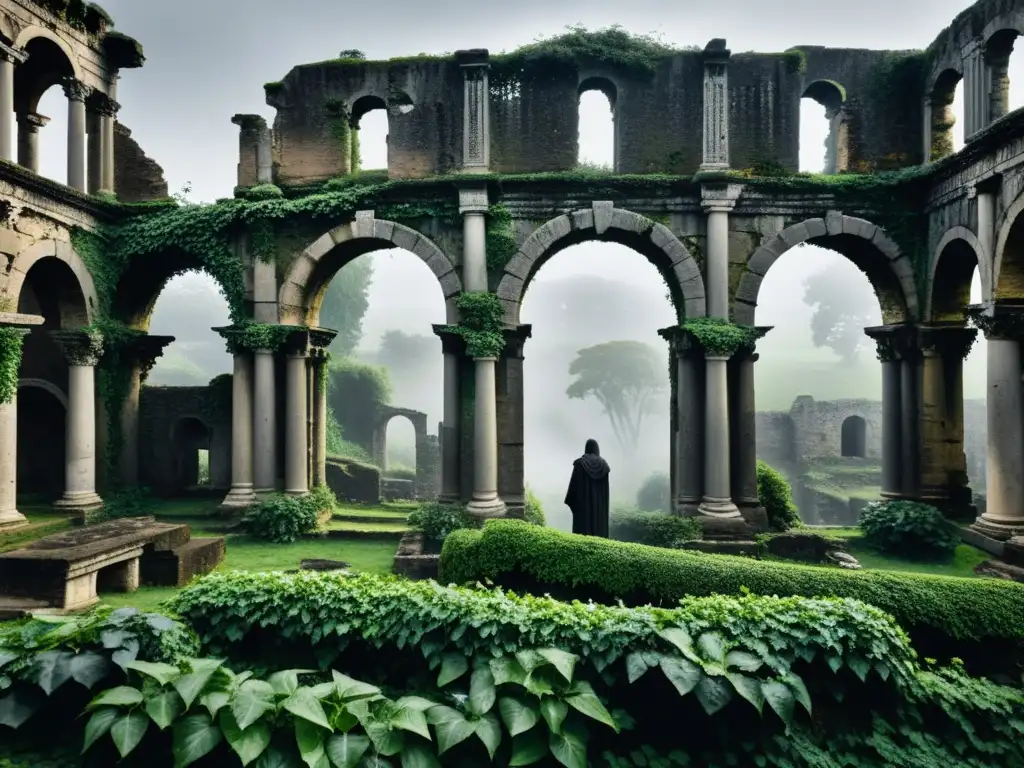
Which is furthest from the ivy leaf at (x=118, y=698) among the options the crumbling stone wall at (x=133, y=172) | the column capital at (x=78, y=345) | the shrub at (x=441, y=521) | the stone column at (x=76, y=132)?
the crumbling stone wall at (x=133, y=172)

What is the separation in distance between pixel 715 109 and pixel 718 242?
2.96 m

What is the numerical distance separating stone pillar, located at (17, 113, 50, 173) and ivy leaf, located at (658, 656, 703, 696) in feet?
62.9

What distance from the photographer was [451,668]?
5016 millimetres

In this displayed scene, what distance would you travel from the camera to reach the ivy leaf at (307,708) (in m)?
3.93

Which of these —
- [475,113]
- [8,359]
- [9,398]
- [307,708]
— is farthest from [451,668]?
[475,113]

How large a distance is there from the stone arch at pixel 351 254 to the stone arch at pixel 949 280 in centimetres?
1001

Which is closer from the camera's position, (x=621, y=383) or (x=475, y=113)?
(x=475, y=113)

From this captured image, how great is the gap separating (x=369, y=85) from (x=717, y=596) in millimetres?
13660

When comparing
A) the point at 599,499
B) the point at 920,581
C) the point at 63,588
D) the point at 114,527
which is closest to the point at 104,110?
the point at 114,527

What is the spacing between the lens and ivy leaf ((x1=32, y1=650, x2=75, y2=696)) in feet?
14.0

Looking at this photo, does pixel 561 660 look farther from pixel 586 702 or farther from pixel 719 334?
pixel 719 334

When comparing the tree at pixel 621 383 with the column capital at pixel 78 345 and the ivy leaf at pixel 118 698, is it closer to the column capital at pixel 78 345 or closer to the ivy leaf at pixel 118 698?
the column capital at pixel 78 345

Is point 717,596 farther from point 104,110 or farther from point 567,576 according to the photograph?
point 104,110

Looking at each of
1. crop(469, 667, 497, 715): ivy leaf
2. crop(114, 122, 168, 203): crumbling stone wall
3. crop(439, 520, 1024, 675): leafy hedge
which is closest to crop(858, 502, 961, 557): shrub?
crop(439, 520, 1024, 675): leafy hedge
